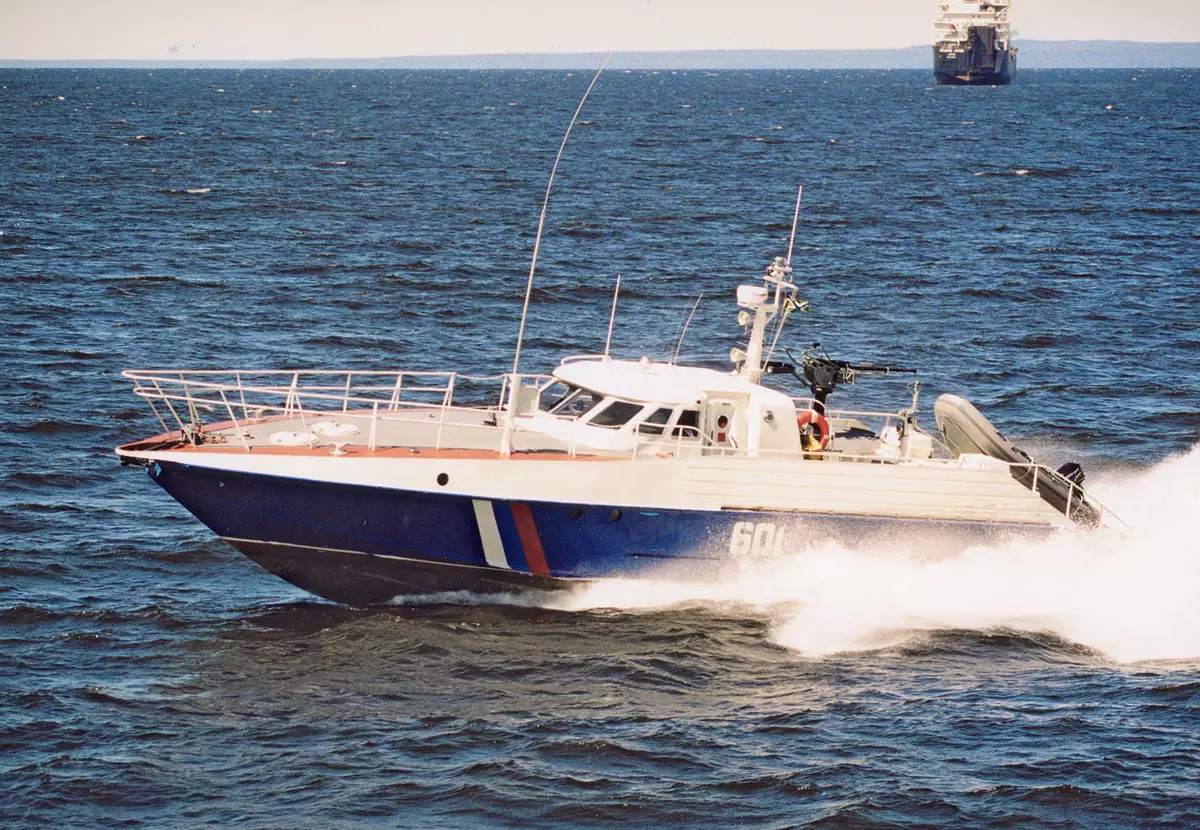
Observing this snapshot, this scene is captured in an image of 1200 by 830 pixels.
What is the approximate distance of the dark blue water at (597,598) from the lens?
13555 millimetres

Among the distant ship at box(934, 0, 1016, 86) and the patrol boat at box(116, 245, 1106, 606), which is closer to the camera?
the patrol boat at box(116, 245, 1106, 606)

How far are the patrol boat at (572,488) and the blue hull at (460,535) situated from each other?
0.02 m

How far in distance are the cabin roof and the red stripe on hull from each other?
73.2 inches

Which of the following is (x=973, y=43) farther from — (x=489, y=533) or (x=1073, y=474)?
(x=489, y=533)

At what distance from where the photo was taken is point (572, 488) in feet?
54.4

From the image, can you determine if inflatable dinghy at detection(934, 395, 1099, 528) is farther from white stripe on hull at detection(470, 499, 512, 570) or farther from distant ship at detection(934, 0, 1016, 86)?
distant ship at detection(934, 0, 1016, 86)

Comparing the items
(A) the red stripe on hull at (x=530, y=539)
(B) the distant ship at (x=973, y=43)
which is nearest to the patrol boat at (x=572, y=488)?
(A) the red stripe on hull at (x=530, y=539)

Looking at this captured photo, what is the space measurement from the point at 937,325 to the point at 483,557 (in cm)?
→ 2015

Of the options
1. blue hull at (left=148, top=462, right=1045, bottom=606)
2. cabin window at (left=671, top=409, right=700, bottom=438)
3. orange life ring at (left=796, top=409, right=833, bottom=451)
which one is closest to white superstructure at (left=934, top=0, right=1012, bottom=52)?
orange life ring at (left=796, top=409, right=833, bottom=451)

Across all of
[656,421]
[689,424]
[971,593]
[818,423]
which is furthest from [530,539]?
[971,593]

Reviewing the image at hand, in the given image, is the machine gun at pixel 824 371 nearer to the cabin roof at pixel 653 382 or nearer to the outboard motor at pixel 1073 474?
the cabin roof at pixel 653 382

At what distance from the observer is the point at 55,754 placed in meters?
13.9

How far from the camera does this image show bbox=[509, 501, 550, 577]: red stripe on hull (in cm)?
1661

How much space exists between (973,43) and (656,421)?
185m
